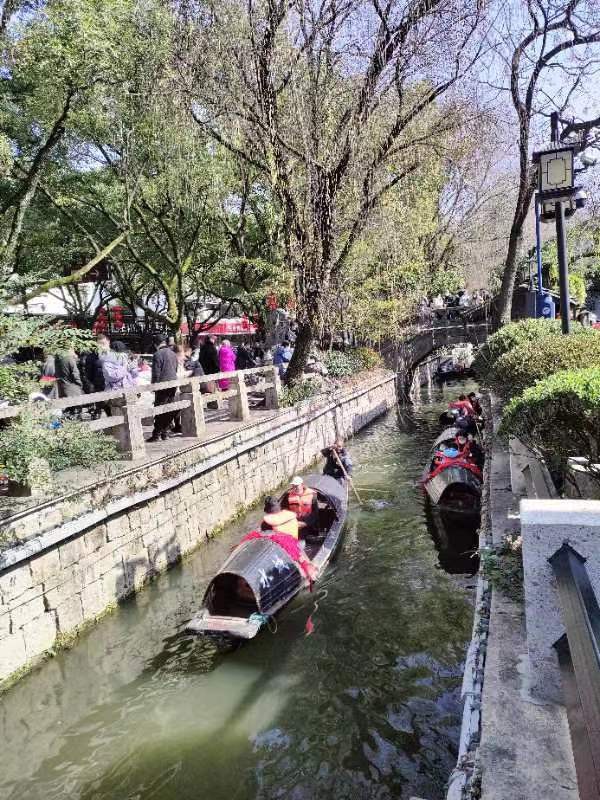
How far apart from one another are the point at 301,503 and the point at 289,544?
1.96m

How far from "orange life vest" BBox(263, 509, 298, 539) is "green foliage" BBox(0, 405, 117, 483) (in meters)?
2.50

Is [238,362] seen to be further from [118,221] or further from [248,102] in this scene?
[248,102]

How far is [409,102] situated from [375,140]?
1.06 m

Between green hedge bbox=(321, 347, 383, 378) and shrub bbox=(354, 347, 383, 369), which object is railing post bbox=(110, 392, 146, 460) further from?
shrub bbox=(354, 347, 383, 369)

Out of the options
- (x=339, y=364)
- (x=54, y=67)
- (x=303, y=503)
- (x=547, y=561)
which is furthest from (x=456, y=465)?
(x=54, y=67)

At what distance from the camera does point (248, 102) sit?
41.5ft

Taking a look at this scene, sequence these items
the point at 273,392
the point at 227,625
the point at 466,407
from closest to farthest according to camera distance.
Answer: the point at 227,625 < the point at 273,392 < the point at 466,407

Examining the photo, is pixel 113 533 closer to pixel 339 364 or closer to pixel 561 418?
pixel 561 418

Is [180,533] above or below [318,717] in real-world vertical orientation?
above

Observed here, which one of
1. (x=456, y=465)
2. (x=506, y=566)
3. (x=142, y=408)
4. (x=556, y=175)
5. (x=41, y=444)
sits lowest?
(x=456, y=465)

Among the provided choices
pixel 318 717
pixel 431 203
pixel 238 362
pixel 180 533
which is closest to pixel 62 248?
pixel 238 362

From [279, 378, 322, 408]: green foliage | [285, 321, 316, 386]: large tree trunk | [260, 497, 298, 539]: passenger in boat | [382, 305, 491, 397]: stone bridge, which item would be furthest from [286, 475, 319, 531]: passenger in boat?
[382, 305, 491, 397]: stone bridge

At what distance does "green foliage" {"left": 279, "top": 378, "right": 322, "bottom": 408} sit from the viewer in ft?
49.8

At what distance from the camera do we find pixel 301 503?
9547 mm
